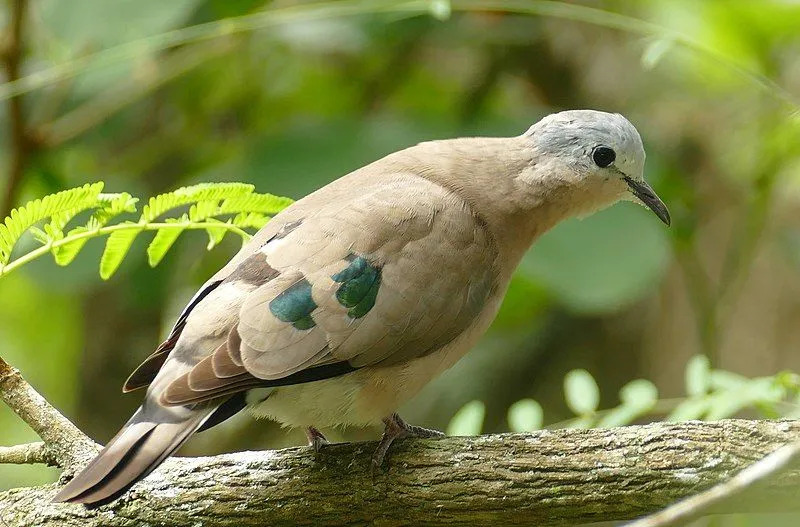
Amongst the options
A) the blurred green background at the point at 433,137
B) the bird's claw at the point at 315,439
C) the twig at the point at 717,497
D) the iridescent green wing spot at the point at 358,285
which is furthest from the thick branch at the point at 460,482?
the blurred green background at the point at 433,137

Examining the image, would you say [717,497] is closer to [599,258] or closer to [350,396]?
[350,396]

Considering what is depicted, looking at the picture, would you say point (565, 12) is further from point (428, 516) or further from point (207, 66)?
point (207, 66)

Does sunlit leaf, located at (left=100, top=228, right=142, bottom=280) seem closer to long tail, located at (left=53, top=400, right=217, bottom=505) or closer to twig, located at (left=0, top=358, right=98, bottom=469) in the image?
twig, located at (left=0, top=358, right=98, bottom=469)

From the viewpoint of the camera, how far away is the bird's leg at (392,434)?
264 cm

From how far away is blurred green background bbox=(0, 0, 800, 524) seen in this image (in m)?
4.38

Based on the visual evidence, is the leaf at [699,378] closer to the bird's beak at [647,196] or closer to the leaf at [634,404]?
the leaf at [634,404]

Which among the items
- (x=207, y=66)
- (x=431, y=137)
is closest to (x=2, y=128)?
(x=207, y=66)

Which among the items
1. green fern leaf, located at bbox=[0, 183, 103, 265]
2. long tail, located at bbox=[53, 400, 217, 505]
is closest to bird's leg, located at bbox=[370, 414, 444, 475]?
long tail, located at bbox=[53, 400, 217, 505]

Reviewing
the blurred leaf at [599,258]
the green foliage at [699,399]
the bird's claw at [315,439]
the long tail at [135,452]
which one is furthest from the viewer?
the blurred leaf at [599,258]

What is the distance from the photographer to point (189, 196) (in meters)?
2.47

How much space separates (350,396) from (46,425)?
812 mm

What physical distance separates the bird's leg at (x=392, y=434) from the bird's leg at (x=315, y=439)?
16cm

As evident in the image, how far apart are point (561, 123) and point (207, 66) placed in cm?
267

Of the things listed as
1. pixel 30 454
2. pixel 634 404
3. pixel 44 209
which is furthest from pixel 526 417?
pixel 44 209
